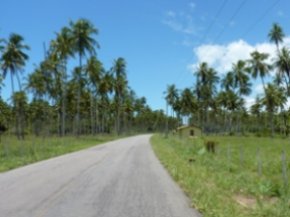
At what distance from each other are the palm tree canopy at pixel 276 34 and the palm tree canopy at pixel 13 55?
40.4 m

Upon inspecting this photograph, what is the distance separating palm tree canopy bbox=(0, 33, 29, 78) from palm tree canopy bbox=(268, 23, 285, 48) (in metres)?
40.4

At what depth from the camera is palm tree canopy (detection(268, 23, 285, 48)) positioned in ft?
260

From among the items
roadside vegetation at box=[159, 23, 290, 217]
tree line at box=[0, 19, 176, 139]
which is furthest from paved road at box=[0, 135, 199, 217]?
tree line at box=[0, 19, 176, 139]

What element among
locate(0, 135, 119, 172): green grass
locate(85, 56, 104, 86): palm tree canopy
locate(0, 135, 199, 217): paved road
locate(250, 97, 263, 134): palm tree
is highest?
locate(85, 56, 104, 86): palm tree canopy

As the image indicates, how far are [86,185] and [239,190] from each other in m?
4.56

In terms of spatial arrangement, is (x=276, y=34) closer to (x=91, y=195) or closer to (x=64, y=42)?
(x=64, y=42)

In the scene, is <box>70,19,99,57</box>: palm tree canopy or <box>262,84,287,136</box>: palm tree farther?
<box>262,84,287,136</box>: palm tree

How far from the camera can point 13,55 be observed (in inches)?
2638

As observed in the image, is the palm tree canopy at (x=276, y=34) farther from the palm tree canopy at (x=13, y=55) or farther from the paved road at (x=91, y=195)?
the paved road at (x=91, y=195)

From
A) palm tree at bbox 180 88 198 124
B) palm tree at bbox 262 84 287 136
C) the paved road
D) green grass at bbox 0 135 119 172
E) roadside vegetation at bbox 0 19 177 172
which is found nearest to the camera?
the paved road

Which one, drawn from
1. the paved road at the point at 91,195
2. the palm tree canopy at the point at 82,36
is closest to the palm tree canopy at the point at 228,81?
the palm tree canopy at the point at 82,36

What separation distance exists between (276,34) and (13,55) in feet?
141

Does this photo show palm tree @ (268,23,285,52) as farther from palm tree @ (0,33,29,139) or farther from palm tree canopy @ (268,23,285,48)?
palm tree @ (0,33,29,139)

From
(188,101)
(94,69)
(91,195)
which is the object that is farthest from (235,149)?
(188,101)
